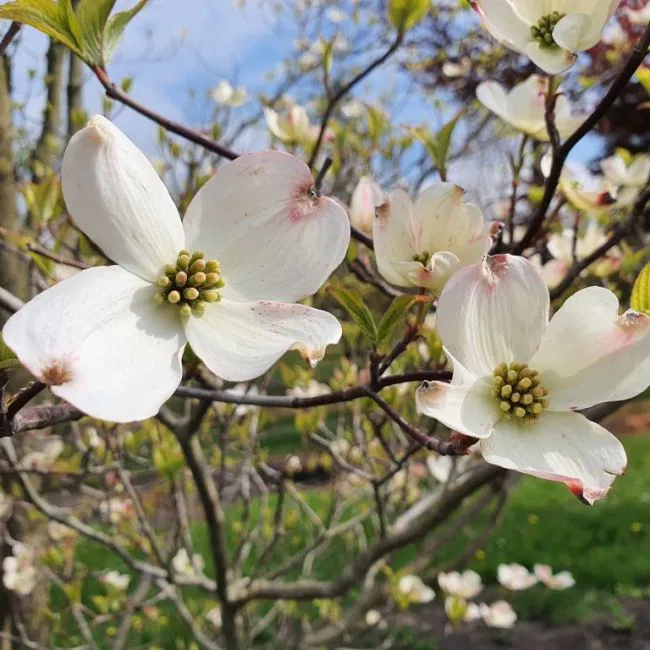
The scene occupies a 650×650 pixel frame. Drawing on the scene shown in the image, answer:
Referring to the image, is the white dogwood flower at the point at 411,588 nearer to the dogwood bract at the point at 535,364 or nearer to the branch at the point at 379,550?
the branch at the point at 379,550

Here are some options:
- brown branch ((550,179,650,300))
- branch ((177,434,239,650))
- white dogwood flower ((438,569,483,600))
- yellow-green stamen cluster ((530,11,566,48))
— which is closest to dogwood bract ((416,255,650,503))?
yellow-green stamen cluster ((530,11,566,48))

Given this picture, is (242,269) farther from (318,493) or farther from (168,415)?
(318,493)

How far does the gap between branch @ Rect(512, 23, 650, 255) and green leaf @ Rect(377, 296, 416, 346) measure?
195mm

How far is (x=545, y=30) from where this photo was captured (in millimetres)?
605

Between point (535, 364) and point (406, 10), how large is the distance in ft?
1.66

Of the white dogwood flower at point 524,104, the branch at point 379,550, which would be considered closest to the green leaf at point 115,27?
the white dogwood flower at point 524,104

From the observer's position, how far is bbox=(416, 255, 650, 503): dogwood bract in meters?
0.48

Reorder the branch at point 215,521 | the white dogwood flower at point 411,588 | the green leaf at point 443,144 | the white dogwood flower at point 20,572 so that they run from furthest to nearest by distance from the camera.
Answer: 1. the white dogwood flower at point 20,572
2. the white dogwood flower at point 411,588
3. the branch at point 215,521
4. the green leaf at point 443,144

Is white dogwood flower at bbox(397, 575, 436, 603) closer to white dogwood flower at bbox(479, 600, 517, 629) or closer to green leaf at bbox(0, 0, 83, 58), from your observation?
white dogwood flower at bbox(479, 600, 517, 629)

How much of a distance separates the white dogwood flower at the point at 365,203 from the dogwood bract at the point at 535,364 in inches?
12.8

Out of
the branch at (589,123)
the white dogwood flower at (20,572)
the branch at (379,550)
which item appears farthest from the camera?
the white dogwood flower at (20,572)

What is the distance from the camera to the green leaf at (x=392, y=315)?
1.80ft

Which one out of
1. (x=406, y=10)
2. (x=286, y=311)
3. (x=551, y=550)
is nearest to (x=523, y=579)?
(x=551, y=550)

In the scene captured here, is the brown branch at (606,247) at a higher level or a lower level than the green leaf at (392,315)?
lower
